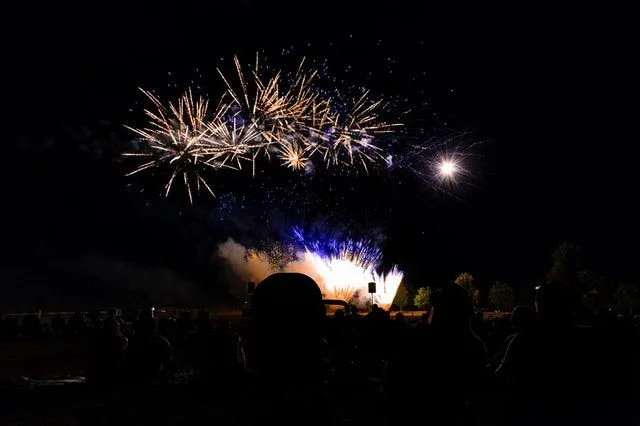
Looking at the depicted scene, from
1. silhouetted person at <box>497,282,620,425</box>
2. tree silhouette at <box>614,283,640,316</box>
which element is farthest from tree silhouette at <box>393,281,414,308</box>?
silhouetted person at <box>497,282,620,425</box>

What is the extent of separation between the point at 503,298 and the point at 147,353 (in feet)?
202

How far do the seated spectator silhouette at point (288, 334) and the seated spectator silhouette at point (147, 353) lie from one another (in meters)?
7.14

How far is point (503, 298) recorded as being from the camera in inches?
2734

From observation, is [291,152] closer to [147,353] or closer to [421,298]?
[147,353]

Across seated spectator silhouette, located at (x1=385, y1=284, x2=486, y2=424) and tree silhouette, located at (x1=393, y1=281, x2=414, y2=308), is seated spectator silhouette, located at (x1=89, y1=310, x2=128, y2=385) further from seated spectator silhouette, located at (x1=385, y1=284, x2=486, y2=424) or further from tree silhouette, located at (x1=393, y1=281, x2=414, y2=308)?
tree silhouette, located at (x1=393, y1=281, x2=414, y2=308)

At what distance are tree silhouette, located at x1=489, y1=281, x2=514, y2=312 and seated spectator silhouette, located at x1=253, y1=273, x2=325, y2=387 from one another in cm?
6759

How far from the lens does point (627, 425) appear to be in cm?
840

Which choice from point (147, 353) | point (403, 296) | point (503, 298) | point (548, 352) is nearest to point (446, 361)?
point (548, 352)

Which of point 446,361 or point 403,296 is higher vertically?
point 403,296

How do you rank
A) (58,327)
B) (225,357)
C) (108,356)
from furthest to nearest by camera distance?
1. (58,327)
2. (108,356)
3. (225,357)

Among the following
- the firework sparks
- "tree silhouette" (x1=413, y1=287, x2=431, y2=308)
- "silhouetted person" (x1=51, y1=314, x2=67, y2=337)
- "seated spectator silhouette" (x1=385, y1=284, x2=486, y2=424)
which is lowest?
"silhouetted person" (x1=51, y1=314, x2=67, y2=337)

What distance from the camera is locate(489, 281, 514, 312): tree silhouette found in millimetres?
69438

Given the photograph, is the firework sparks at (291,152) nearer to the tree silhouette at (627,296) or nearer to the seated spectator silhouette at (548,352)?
the seated spectator silhouette at (548,352)

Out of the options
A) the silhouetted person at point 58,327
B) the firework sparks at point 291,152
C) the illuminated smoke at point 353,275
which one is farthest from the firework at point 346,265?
the silhouetted person at point 58,327
